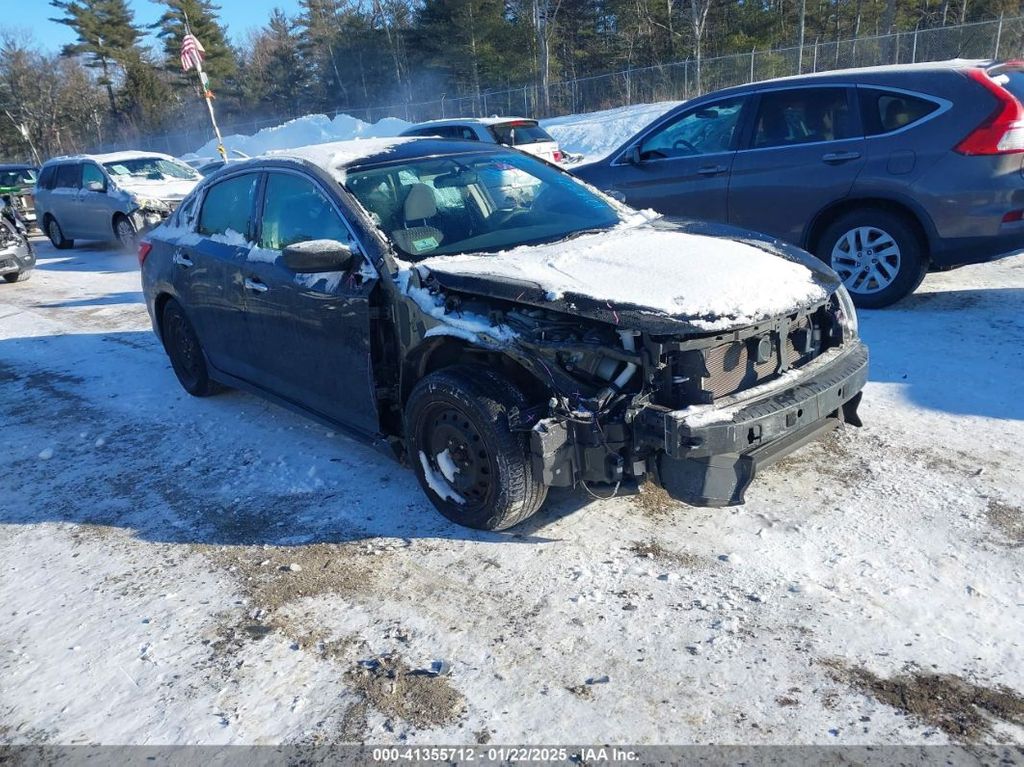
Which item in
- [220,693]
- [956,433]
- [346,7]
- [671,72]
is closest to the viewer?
[220,693]

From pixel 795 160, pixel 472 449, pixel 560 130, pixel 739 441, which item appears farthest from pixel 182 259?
pixel 560 130

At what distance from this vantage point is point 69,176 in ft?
48.3

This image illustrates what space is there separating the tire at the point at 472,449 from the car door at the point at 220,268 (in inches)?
71.4

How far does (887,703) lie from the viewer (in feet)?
7.97

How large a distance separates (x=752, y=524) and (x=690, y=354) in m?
1.00

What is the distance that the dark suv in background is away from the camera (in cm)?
566

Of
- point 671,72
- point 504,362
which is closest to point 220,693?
point 504,362

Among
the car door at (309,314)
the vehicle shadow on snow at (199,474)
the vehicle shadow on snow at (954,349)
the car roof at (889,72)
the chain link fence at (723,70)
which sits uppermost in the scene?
the chain link fence at (723,70)

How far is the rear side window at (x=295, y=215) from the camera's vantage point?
3999mm

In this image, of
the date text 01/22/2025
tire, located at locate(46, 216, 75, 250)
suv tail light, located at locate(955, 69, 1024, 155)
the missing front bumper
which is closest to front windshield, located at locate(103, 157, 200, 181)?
tire, located at locate(46, 216, 75, 250)

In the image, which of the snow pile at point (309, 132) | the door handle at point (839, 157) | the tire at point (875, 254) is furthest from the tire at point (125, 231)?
the snow pile at point (309, 132)

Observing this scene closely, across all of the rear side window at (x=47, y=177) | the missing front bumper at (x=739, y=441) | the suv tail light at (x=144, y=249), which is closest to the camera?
the missing front bumper at (x=739, y=441)

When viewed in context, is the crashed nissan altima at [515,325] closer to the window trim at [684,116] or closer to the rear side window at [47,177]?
the window trim at [684,116]

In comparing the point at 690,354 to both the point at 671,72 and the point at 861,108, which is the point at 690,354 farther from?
the point at 671,72
